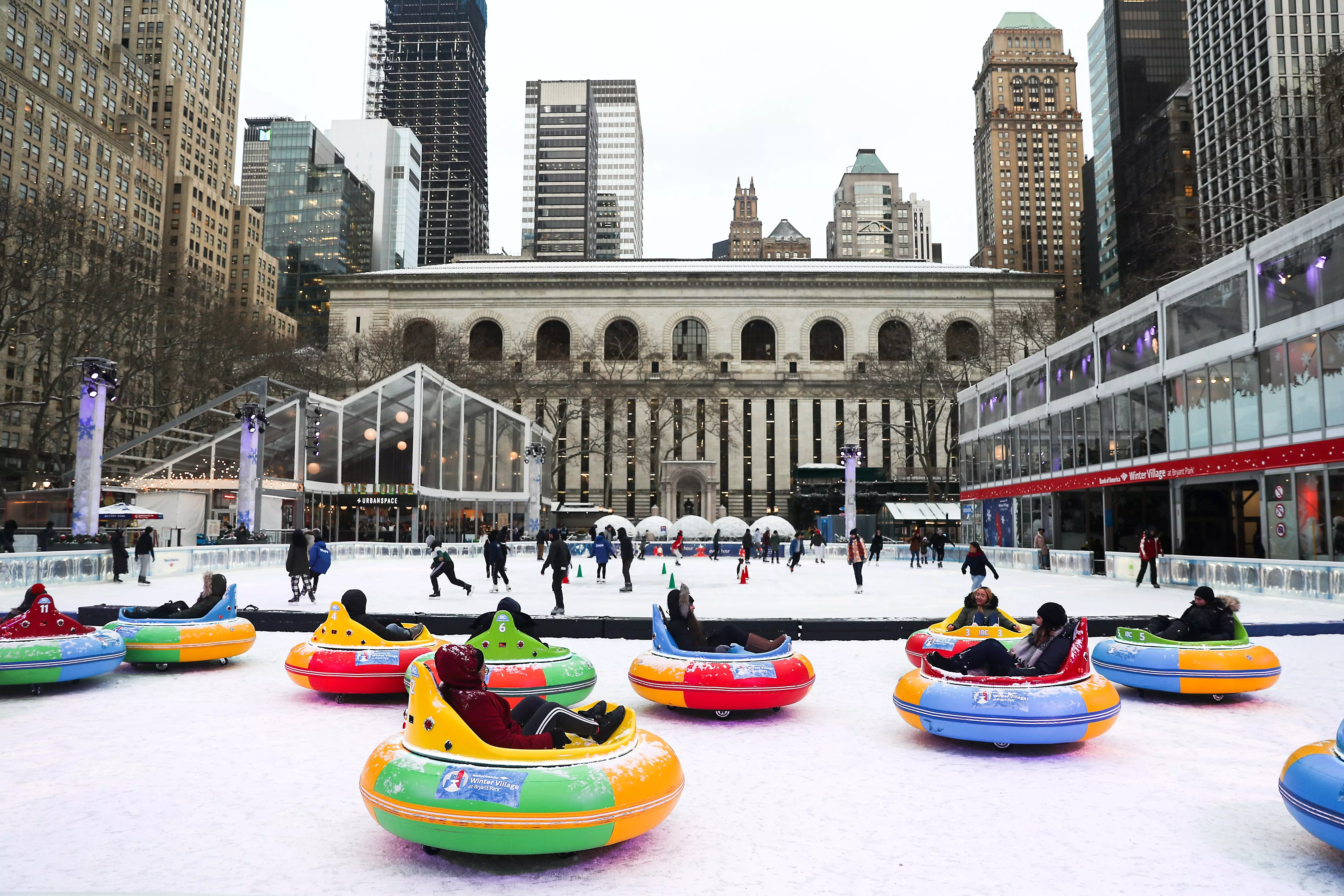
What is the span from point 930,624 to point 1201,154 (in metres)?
97.1

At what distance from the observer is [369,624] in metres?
9.30

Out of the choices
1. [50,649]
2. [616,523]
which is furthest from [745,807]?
[616,523]

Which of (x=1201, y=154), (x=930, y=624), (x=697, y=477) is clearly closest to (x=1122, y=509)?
(x=930, y=624)

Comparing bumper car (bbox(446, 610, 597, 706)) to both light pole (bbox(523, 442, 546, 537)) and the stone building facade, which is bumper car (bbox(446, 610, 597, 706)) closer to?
light pole (bbox(523, 442, 546, 537))

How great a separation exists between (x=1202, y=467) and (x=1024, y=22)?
186800 mm

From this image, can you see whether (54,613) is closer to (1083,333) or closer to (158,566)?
(158,566)

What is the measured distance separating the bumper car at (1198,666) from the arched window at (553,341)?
7356 cm

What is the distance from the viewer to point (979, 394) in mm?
47875

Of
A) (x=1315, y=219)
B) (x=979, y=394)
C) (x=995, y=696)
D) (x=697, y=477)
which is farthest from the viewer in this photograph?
(x=697, y=477)

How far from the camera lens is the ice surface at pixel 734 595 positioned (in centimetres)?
1719

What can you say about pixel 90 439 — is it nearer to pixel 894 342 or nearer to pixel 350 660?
pixel 350 660

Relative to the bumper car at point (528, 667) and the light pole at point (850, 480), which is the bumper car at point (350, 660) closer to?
the bumper car at point (528, 667)

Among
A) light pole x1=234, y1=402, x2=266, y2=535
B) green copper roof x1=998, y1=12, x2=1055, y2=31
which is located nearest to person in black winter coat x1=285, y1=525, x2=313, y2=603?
light pole x1=234, y1=402, x2=266, y2=535

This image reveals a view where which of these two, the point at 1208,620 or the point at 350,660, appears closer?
the point at 350,660
